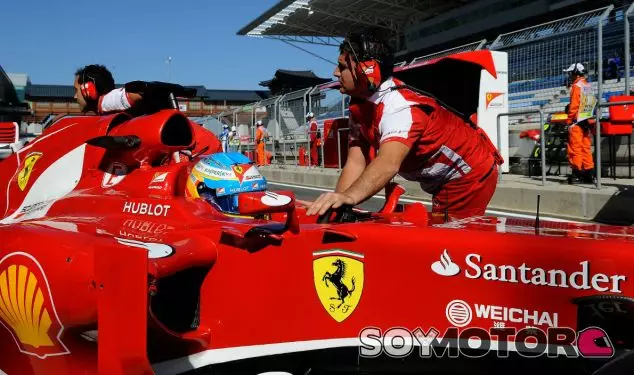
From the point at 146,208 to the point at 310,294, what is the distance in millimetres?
1012

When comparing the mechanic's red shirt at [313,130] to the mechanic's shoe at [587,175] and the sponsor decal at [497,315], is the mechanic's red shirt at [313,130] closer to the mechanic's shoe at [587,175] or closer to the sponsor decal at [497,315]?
the mechanic's shoe at [587,175]

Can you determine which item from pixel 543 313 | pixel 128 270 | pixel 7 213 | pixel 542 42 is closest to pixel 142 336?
pixel 128 270

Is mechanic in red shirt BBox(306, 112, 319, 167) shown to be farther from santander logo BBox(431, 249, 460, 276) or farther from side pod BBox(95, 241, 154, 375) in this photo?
side pod BBox(95, 241, 154, 375)

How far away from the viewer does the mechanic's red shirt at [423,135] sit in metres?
2.74

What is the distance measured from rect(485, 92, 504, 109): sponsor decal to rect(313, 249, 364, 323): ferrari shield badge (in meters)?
9.46

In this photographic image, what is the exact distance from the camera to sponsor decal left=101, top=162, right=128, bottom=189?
310 cm

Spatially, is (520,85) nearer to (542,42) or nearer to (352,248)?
(542,42)

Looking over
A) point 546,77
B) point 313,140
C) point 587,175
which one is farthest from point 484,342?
point 313,140

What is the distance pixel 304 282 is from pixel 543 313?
827mm

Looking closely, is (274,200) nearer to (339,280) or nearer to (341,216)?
(339,280)

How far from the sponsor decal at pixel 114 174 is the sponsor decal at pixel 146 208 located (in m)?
0.29

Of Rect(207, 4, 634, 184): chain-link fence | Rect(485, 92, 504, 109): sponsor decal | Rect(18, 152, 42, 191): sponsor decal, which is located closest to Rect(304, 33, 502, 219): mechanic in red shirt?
Rect(18, 152, 42, 191): sponsor decal

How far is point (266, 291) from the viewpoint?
222 cm

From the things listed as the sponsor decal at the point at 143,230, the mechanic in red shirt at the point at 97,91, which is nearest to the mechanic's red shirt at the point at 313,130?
the mechanic in red shirt at the point at 97,91
